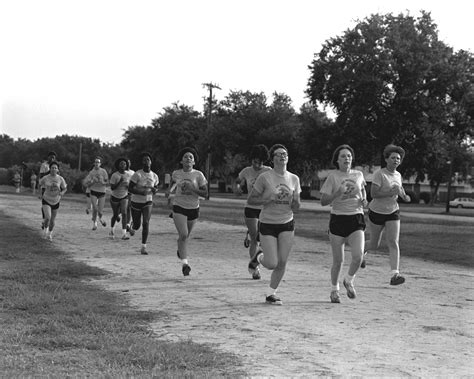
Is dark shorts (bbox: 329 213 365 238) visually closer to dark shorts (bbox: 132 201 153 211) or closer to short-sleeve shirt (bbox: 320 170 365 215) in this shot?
short-sleeve shirt (bbox: 320 170 365 215)

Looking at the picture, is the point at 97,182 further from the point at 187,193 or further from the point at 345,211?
the point at 345,211

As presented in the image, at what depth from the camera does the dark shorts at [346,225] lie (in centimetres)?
889

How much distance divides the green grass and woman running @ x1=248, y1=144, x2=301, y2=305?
5.66ft

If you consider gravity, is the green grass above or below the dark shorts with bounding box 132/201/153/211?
below

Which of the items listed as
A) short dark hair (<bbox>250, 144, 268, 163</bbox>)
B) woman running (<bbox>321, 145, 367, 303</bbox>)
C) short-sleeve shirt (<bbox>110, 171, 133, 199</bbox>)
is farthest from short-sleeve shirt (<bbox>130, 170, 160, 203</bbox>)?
woman running (<bbox>321, 145, 367, 303</bbox>)

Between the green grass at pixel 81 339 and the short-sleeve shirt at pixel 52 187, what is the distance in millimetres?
6917

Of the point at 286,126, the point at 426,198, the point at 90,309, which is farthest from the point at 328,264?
the point at 426,198

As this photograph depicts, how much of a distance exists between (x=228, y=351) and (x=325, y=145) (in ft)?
122

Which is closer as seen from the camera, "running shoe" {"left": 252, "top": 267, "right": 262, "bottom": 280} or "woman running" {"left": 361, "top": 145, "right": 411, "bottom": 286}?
"woman running" {"left": 361, "top": 145, "right": 411, "bottom": 286}

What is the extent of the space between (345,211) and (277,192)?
0.94 m

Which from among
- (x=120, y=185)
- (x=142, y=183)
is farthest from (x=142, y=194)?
(x=120, y=185)

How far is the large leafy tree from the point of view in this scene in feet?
128

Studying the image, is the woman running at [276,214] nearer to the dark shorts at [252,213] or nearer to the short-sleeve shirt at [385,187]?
the short-sleeve shirt at [385,187]

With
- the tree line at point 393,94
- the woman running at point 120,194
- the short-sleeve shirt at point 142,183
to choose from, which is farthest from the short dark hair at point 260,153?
the tree line at point 393,94
